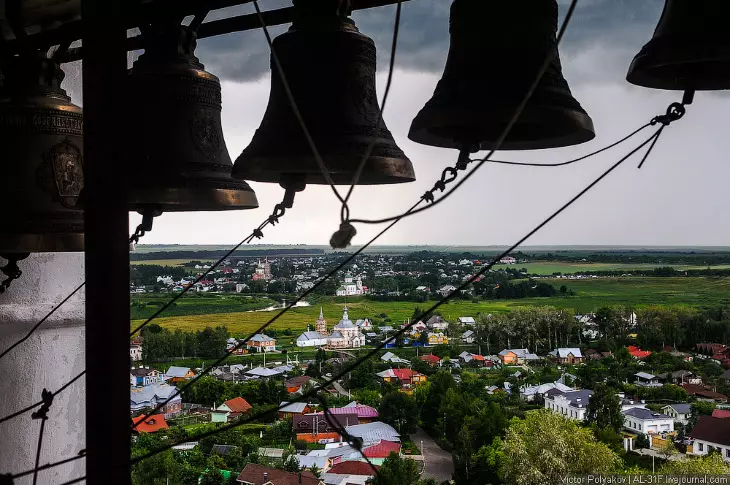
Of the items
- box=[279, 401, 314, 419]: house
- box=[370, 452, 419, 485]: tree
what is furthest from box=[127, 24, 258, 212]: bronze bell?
box=[279, 401, 314, 419]: house

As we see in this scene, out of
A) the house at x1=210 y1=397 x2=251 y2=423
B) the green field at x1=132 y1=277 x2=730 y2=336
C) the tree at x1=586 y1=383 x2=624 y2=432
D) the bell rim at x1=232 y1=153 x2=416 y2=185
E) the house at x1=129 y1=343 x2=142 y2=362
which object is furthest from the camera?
the green field at x1=132 y1=277 x2=730 y2=336

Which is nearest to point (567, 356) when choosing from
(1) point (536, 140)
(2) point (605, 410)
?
(2) point (605, 410)

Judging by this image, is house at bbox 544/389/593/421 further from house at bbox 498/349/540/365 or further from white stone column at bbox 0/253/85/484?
white stone column at bbox 0/253/85/484

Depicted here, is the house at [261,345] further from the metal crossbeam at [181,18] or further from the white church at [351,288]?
→ the metal crossbeam at [181,18]

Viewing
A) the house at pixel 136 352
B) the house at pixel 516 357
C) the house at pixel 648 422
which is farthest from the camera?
the house at pixel 516 357

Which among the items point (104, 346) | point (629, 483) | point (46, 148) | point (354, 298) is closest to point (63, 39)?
point (46, 148)

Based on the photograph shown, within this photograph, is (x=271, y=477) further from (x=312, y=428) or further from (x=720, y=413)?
(x=720, y=413)

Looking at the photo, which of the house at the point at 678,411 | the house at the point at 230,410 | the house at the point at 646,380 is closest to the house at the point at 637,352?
the house at the point at 646,380

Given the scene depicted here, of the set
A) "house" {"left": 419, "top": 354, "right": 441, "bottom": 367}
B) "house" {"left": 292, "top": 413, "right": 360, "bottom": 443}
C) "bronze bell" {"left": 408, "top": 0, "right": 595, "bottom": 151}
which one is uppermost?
"bronze bell" {"left": 408, "top": 0, "right": 595, "bottom": 151}
